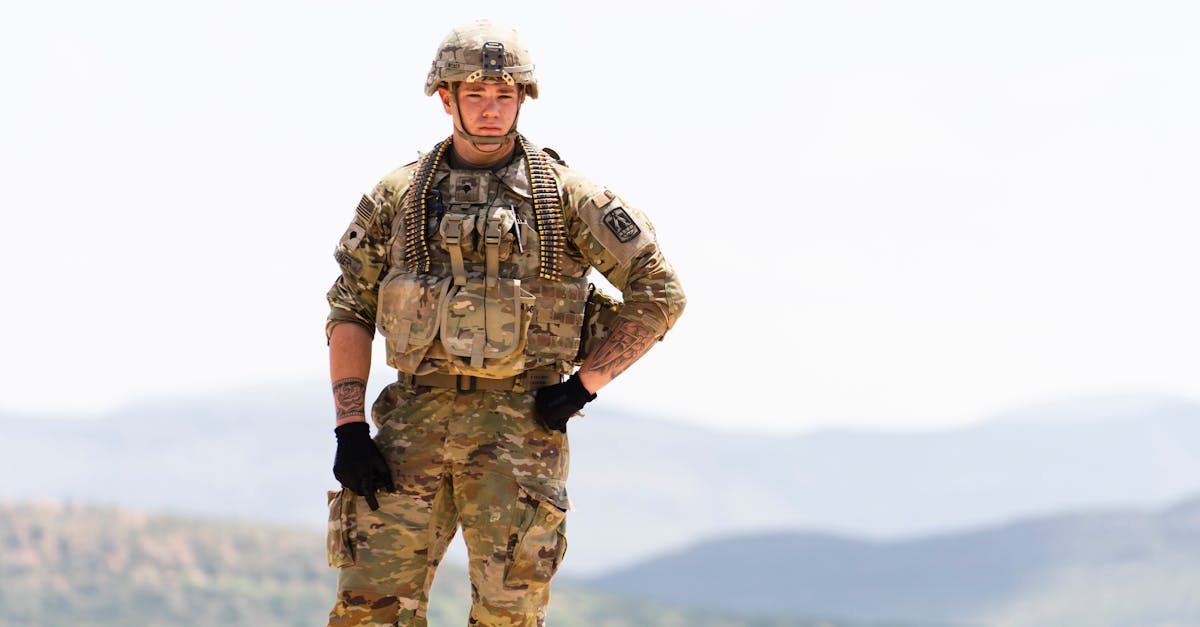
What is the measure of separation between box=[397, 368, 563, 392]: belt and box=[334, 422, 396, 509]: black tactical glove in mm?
402

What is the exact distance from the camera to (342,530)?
9.20 meters

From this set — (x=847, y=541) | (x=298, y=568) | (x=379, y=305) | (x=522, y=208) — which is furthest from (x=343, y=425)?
(x=847, y=541)

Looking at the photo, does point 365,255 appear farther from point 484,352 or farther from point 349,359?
point 484,352

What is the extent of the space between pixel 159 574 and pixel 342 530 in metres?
64.1

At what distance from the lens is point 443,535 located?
30.9 ft

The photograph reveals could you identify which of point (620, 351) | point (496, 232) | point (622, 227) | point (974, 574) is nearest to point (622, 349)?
point (620, 351)

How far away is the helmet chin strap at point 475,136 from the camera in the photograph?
9.33m

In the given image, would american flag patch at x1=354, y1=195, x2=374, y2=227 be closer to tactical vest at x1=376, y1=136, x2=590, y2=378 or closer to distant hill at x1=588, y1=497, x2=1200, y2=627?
tactical vest at x1=376, y1=136, x2=590, y2=378

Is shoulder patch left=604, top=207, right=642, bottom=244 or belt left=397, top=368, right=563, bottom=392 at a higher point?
shoulder patch left=604, top=207, right=642, bottom=244

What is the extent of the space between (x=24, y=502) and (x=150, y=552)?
6082mm

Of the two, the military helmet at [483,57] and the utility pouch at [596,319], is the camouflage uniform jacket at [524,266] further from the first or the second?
the military helmet at [483,57]

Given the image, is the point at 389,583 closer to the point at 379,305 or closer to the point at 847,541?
the point at 379,305

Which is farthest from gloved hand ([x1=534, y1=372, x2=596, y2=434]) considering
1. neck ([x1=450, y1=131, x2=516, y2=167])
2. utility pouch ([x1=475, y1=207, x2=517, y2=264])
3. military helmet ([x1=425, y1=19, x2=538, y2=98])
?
military helmet ([x1=425, y1=19, x2=538, y2=98])

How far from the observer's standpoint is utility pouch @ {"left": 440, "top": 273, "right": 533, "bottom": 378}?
9.11 m
